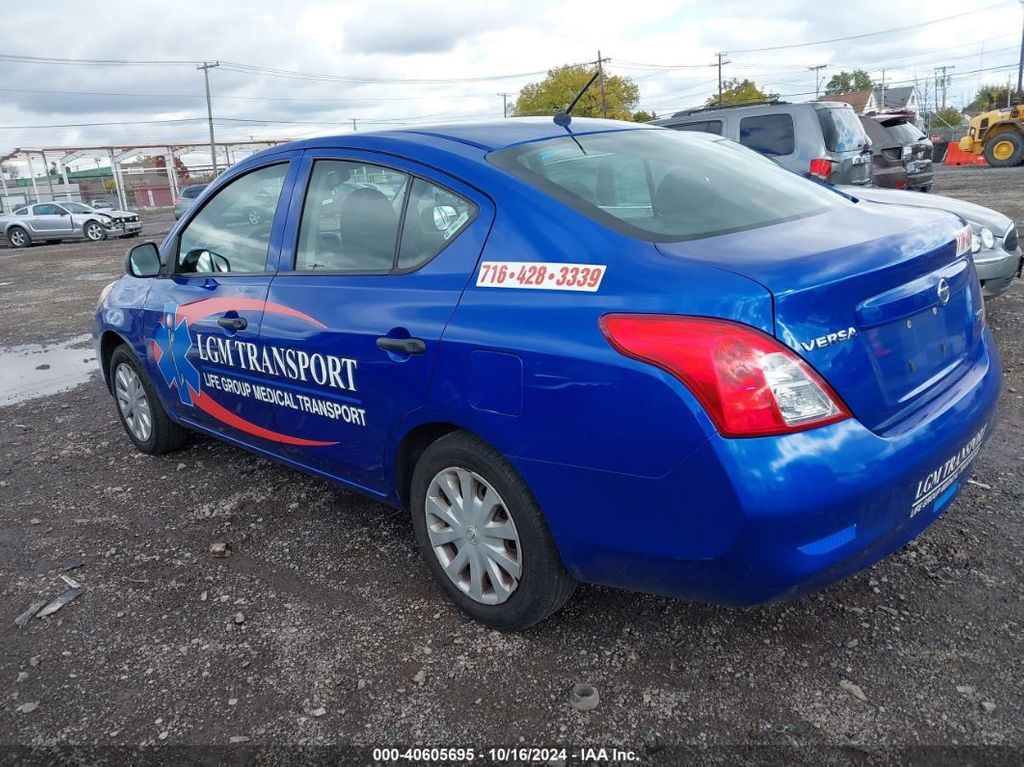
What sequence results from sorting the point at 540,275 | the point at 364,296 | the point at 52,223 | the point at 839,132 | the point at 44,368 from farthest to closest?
the point at 52,223, the point at 839,132, the point at 44,368, the point at 364,296, the point at 540,275

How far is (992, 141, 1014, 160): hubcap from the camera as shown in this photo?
2556cm

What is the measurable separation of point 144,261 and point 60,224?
24.9 metres

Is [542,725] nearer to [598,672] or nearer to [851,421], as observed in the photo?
[598,672]

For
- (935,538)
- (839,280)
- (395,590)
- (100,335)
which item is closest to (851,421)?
(839,280)

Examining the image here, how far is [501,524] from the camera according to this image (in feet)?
8.42

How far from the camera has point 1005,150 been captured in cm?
2569

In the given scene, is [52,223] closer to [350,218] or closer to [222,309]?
[222,309]

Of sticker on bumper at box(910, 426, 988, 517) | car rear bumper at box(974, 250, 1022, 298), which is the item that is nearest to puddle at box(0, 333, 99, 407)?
sticker on bumper at box(910, 426, 988, 517)

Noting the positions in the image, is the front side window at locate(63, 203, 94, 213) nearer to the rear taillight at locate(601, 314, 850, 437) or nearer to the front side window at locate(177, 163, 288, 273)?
the front side window at locate(177, 163, 288, 273)

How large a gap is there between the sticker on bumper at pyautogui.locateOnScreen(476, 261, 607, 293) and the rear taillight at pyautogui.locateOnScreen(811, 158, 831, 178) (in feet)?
25.2

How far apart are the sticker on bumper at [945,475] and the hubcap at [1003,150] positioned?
28.0 metres

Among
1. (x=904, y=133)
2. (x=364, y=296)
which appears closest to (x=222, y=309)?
(x=364, y=296)

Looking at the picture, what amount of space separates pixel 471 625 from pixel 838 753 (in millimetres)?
1223

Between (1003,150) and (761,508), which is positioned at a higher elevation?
(1003,150)
